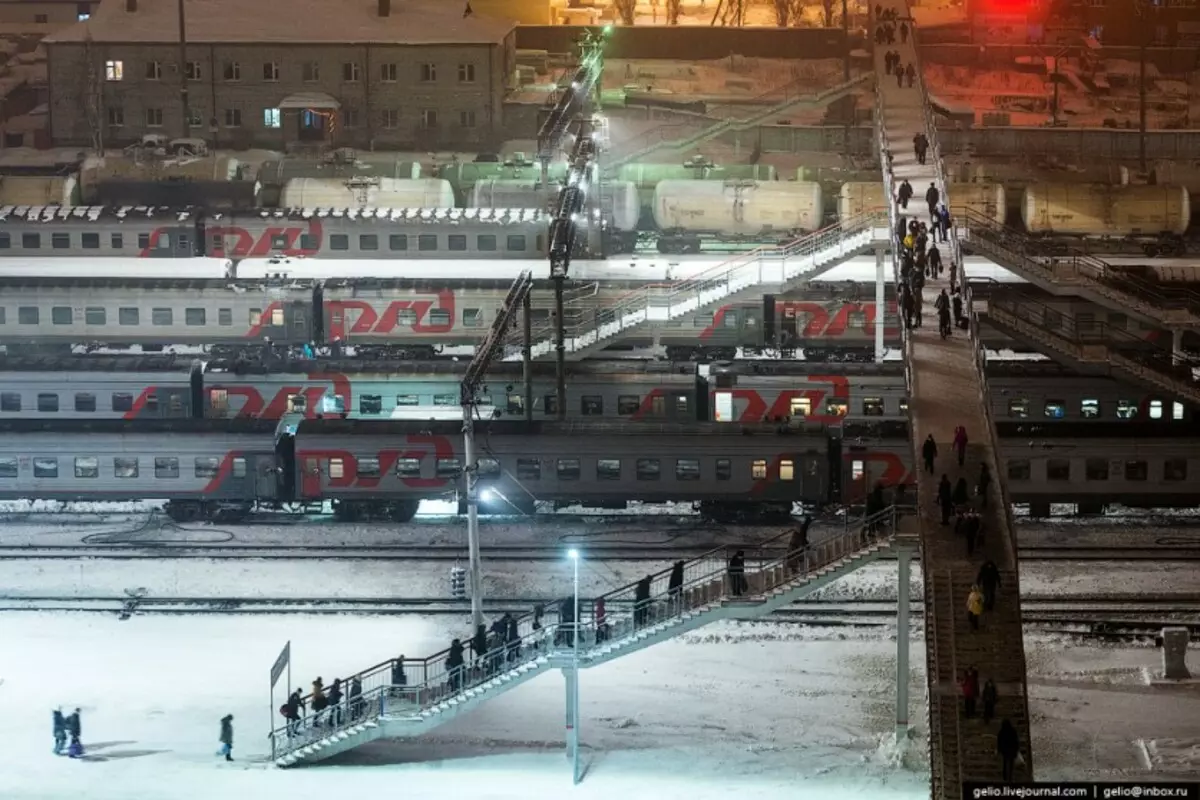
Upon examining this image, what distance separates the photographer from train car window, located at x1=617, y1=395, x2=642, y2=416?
66938mm

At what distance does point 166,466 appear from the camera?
61750 millimetres

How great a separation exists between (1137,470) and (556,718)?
1890 centimetres

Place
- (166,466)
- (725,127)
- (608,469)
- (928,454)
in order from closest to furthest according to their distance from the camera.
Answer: (928,454)
(608,469)
(166,466)
(725,127)

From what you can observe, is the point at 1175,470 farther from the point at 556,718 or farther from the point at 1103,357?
the point at 556,718

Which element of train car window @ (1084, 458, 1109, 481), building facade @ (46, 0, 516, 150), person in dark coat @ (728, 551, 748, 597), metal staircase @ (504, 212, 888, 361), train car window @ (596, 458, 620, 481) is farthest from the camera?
building facade @ (46, 0, 516, 150)

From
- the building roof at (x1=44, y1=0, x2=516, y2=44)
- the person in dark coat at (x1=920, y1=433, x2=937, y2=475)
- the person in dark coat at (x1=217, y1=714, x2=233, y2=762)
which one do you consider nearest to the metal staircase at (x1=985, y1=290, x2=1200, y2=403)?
the person in dark coat at (x1=920, y1=433, x2=937, y2=475)

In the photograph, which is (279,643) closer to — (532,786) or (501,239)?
(532,786)

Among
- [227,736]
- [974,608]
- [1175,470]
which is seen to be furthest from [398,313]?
[974,608]

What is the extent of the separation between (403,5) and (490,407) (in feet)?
123

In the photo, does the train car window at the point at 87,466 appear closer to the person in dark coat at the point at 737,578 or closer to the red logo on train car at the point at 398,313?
the red logo on train car at the point at 398,313

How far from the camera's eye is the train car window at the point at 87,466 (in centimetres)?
6191

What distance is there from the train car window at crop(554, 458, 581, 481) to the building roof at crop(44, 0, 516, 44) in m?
38.9

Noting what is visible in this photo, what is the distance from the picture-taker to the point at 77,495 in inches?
2456

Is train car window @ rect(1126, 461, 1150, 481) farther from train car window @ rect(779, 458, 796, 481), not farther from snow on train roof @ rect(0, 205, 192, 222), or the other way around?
snow on train roof @ rect(0, 205, 192, 222)
